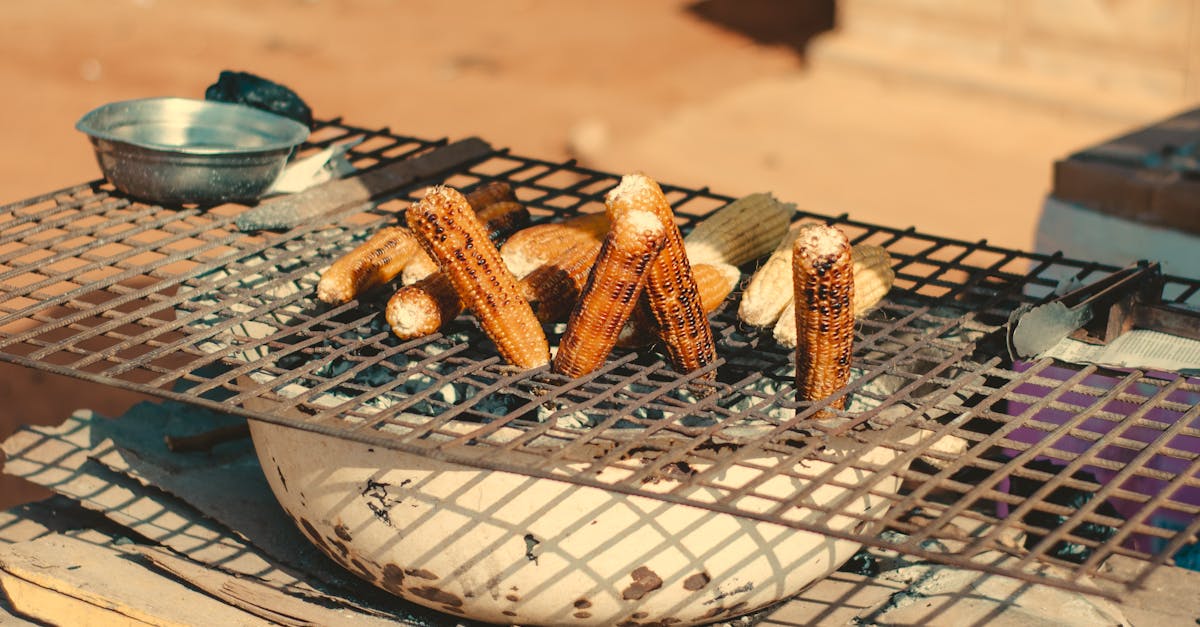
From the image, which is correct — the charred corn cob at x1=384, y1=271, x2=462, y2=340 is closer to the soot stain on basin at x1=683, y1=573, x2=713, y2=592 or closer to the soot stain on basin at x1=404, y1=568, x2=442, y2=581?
the soot stain on basin at x1=404, y1=568, x2=442, y2=581

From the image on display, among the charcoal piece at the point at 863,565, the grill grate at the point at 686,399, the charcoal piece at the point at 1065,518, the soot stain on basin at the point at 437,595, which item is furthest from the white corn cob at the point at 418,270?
the charcoal piece at the point at 1065,518

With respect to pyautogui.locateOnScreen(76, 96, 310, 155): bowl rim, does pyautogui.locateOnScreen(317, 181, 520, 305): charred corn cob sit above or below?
below

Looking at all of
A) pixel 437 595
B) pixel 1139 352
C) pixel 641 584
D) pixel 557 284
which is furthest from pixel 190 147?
pixel 1139 352

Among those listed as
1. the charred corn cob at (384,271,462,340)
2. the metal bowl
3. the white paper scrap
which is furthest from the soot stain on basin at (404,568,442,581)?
the white paper scrap

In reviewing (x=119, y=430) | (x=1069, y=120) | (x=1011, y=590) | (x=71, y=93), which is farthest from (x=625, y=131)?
(x=1011, y=590)

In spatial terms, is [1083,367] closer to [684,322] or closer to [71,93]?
[684,322]

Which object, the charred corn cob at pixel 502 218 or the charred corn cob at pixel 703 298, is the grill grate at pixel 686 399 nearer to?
the charred corn cob at pixel 703 298

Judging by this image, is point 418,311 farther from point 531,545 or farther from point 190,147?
point 190,147
